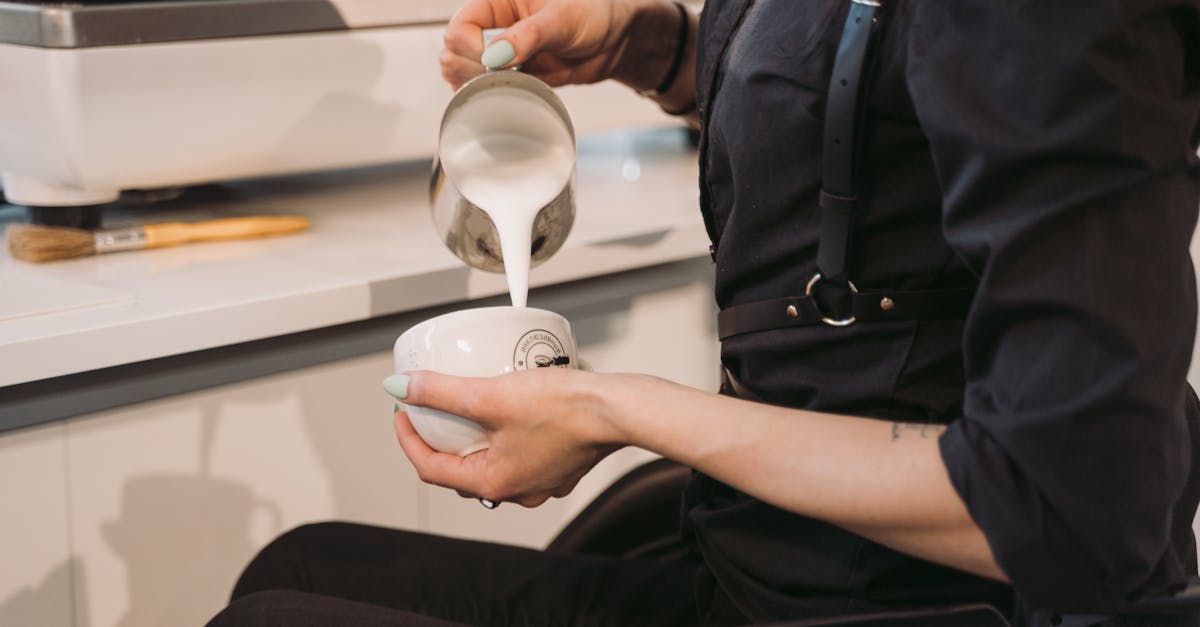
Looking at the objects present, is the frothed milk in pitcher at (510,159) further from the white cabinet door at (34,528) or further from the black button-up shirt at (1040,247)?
the white cabinet door at (34,528)

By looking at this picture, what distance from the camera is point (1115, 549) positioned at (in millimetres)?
593

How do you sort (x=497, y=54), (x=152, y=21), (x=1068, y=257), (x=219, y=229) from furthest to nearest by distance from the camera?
1. (x=219, y=229)
2. (x=152, y=21)
3. (x=497, y=54)
4. (x=1068, y=257)

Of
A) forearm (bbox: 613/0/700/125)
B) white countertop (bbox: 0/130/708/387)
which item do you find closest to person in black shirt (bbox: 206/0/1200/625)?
forearm (bbox: 613/0/700/125)

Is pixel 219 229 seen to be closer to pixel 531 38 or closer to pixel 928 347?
pixel 531 38

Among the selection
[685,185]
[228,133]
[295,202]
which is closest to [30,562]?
[228,133]

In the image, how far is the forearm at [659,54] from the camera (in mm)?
981

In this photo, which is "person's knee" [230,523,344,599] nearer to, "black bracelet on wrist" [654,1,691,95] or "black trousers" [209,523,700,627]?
"black trousers" [209,523,700,627]

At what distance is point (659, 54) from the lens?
3.29ft


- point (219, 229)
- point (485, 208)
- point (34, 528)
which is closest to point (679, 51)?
point (485, 208)

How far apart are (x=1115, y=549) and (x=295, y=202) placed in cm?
99

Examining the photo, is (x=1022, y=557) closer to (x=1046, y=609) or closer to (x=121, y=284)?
(x=1046, y=609)

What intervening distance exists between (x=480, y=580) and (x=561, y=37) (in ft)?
1.29

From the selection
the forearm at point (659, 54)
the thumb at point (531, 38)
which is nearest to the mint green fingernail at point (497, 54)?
the thumb at point (531, 38)

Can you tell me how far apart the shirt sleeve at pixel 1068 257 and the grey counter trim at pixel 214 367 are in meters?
0.63
